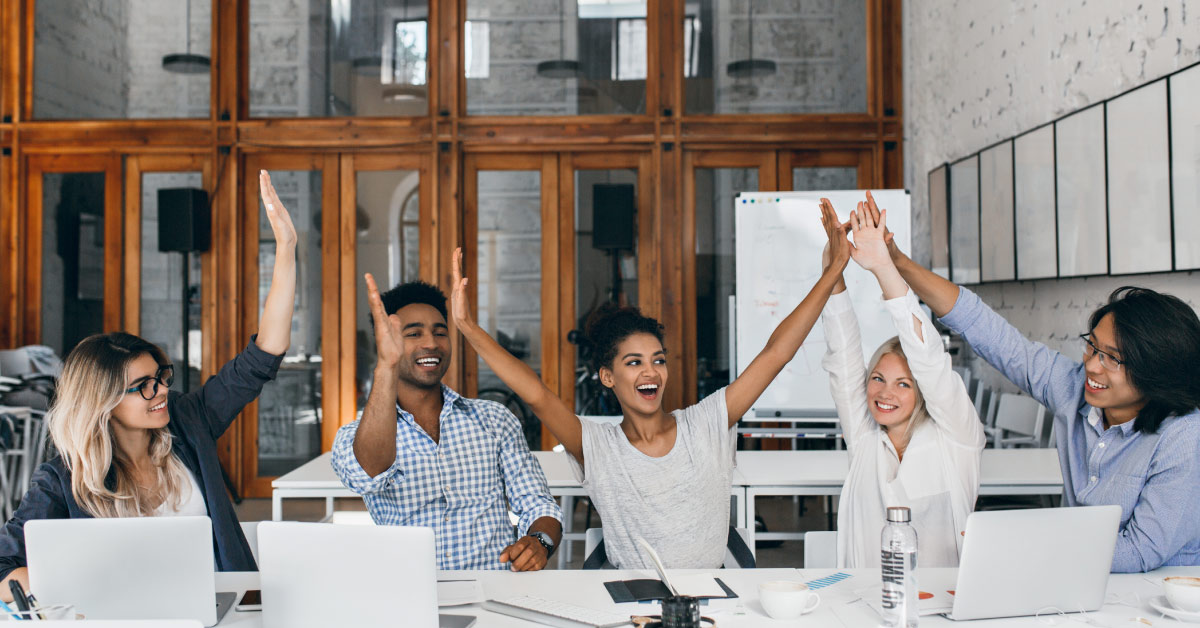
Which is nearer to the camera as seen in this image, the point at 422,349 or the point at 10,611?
the point at 10,611

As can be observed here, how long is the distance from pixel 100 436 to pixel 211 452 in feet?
0.89

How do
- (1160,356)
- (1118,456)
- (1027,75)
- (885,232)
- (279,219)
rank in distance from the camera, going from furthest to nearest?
(1027,75), (885,232), (279,219), (1118,456), (1160,356)

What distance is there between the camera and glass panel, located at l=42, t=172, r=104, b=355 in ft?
20.4

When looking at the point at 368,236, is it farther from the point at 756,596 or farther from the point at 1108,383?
the point at 1108,383

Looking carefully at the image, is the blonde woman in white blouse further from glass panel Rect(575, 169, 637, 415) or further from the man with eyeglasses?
glass panel Rect(575, 169, 637, 415)

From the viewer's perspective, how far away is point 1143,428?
6.82 feet

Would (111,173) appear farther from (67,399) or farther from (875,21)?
(875,21)

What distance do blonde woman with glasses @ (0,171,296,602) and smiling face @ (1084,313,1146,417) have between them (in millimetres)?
1939

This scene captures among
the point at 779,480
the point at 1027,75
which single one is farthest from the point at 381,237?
the point at 1027,75

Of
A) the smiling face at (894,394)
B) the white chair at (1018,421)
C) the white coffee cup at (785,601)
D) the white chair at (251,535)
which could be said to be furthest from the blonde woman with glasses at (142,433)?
the white chair at (1018,421)

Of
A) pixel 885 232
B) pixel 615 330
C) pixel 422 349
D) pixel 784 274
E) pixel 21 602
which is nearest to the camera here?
pixel 21 602

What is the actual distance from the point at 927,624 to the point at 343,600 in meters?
1.06

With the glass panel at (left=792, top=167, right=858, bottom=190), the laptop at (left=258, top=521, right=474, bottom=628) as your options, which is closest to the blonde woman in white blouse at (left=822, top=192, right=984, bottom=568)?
the laptop at (left=258, top=521, right=474, bottom=628)

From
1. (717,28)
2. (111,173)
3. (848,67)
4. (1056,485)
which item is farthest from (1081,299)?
(111,173)
